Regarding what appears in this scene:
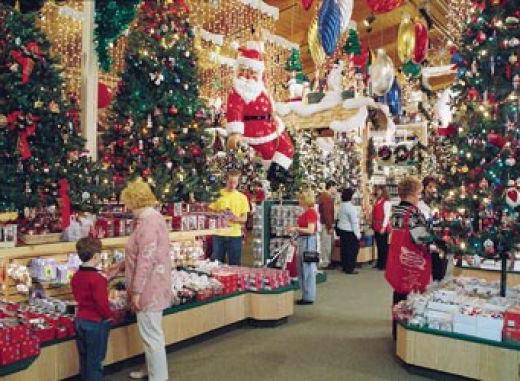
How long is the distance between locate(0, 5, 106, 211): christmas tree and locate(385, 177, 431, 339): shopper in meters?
2.78

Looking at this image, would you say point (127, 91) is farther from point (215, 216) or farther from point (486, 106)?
point (486, 106)

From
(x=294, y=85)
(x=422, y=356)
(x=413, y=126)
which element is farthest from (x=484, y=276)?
(x=413, y=126)

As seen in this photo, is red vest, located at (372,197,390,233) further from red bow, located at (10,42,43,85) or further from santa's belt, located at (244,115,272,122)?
red bow, located at (10,42,43,85)

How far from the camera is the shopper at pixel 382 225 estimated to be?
33.1 ft

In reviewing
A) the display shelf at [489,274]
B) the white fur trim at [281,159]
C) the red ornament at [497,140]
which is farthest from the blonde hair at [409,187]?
the white fur trim at [281,159]

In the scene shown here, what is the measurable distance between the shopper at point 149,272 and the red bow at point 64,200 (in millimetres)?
1136

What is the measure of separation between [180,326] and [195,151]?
87.0 inches

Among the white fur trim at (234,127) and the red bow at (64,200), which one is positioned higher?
the white fur trim at (234,127)

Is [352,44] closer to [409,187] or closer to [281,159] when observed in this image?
[281,159]

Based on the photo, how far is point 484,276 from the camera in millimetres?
7016

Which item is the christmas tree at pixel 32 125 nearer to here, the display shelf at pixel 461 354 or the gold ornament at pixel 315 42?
the display shelf at pixel 461 354

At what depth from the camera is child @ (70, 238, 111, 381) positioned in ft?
12.5

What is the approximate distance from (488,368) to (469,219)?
1231 millimetres

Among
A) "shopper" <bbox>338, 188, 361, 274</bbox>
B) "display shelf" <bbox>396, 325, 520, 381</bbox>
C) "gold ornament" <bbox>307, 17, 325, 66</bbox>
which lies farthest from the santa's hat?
"display shelf" <bbox>396, 325, 520, 381</bbox>
